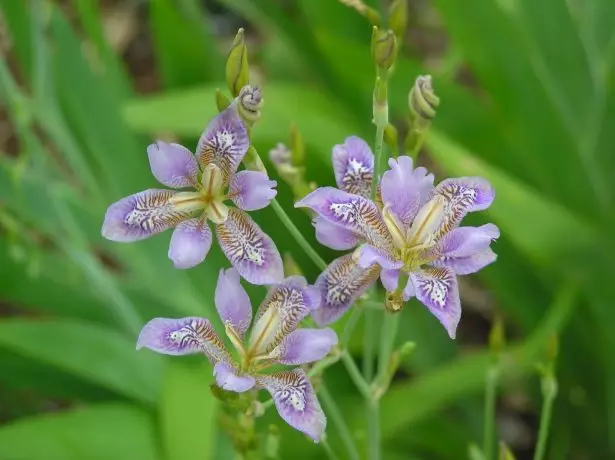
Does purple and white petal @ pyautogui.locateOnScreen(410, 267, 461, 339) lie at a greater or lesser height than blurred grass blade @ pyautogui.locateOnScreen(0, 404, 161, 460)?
greater

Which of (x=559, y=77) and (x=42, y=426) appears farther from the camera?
(x=559, y=77)

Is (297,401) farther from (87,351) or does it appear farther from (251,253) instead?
(87,351)

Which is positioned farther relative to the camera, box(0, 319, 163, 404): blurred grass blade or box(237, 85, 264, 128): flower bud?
box(0, 319, 163, 404): blurred grass blade

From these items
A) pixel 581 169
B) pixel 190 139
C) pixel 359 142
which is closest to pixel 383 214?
pixel 359 142

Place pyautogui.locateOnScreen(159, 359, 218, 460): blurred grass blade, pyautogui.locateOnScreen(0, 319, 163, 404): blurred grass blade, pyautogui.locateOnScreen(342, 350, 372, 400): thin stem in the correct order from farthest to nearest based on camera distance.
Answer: pyautogui.locateOnScreen(0, 319, 163, 404): blurred grass blade, pyautogui.locateOnScreen(159, 359, 218, 460): blurred grass blade, pyautogui.locateOnScreen(342, 350, 372, 400): thin stem

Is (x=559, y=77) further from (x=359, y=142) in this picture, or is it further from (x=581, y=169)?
(x=359, y=142)

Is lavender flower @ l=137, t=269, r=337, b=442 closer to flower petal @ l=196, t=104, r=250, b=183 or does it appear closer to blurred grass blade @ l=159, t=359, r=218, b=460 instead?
flower petal @ l=196, t=104, r=250, b=183

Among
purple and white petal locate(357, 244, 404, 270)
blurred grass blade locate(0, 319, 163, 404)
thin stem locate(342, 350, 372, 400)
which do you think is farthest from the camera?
blurred grass blade locate(0, 319, 163, 404)

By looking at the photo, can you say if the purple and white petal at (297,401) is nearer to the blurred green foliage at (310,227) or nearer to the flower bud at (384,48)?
the flower bud at (384,48)

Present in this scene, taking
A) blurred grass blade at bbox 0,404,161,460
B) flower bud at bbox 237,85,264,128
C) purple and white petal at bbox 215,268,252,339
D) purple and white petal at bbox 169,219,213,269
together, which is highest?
flower bud at bbox 237,85,264,128

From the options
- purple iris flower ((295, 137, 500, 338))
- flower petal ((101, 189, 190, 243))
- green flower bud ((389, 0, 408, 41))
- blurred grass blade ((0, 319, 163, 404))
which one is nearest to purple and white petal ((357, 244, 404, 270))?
purple iris flower ((295, 137, 500, 338))
